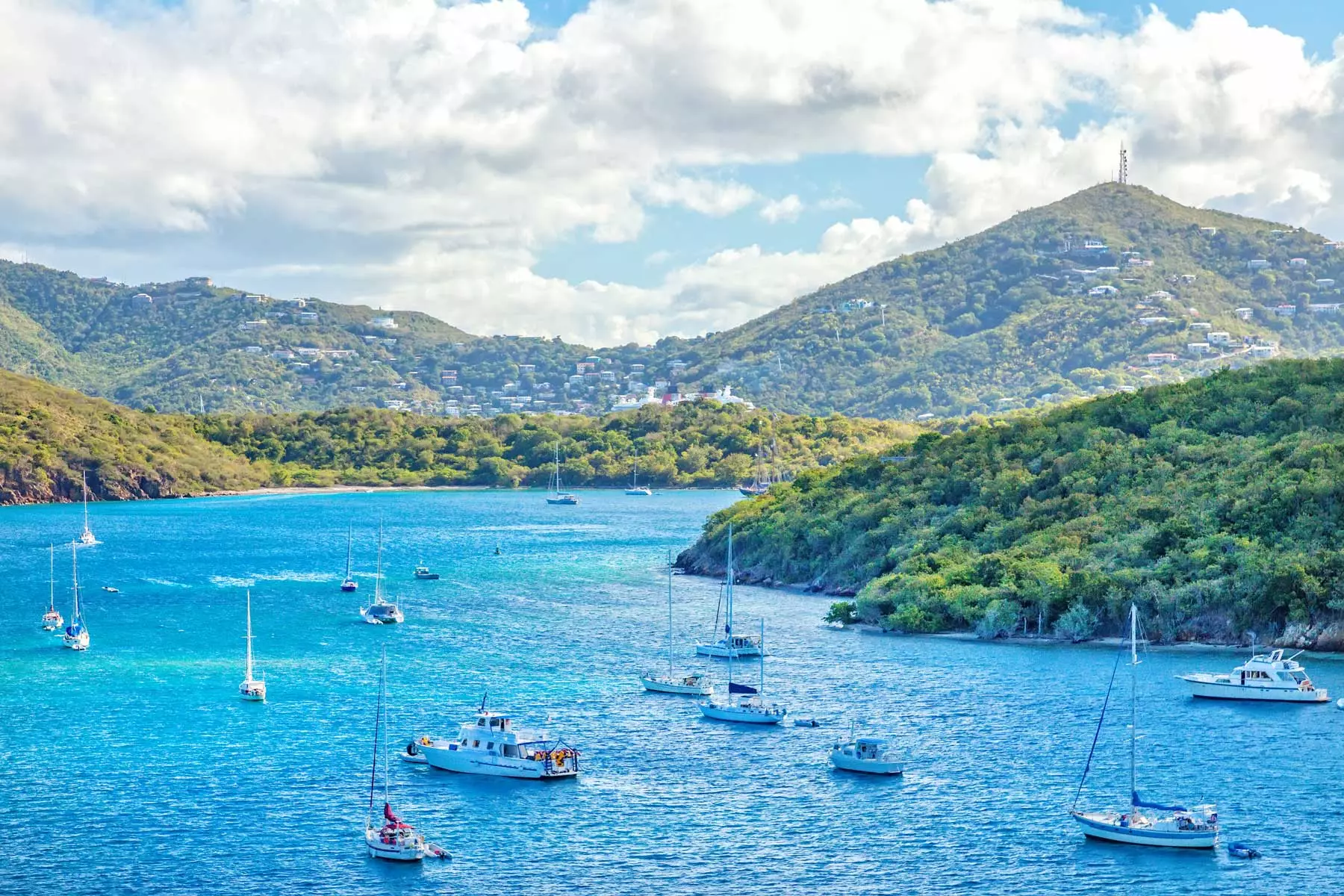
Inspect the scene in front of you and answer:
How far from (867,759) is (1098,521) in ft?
155

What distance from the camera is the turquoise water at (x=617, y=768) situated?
165 ft

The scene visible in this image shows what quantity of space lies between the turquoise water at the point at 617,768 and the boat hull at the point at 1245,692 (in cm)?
96

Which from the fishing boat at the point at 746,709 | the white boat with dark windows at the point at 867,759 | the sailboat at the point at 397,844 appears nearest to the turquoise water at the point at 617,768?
the sailboat at the point at 397,844

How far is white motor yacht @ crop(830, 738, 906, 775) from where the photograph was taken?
61125 mm

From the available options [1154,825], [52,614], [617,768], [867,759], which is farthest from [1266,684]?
[52,614]

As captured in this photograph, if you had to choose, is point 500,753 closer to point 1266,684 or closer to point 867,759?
point 867,759

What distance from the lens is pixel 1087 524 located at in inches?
4072

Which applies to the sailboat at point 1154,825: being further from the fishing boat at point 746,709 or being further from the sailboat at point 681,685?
the sailboat at point 681,685

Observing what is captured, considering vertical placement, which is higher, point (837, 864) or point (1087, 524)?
point (1087, 524)

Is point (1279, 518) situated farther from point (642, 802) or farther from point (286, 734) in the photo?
point (286, 734)

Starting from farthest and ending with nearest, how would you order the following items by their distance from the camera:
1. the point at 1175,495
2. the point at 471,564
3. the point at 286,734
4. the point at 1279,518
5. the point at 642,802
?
the point at 471,564
the point at 1175,495
the point at 1279,518
the point at 286,734
the point at 642,802

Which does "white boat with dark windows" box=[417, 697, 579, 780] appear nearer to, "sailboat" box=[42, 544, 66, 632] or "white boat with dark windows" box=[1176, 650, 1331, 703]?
"white boat with dark windows" box=[1176, 650, 1331, 703]

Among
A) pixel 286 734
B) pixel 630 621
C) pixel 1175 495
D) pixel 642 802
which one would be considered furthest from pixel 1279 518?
pixel 286 734

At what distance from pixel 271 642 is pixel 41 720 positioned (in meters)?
23.8
